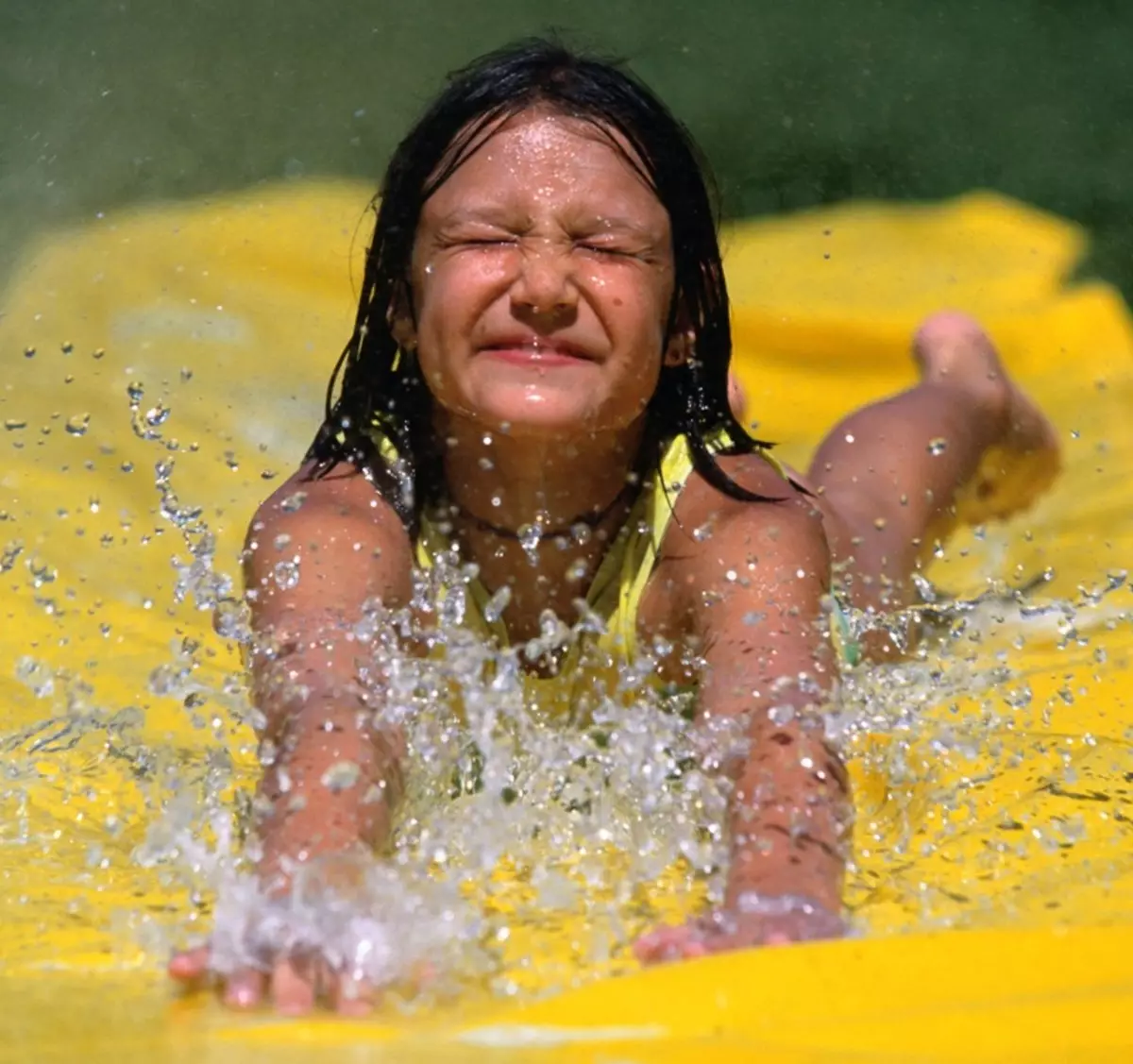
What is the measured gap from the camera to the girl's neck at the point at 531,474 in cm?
183

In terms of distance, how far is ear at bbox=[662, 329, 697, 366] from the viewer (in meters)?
1.90

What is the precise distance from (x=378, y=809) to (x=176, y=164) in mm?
2230

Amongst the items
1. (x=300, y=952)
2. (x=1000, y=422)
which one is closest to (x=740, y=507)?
(x=300, y=952)

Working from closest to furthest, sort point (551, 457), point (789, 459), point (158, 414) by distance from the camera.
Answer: point (551, 457) < point (158, 414) < point (789, 459)

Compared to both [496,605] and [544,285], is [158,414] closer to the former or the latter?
[496,605]

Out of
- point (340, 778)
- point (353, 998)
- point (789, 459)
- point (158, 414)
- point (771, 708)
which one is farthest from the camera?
point (789, 459)

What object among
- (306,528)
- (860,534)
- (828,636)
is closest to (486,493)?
(306,528)

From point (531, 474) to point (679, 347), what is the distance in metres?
0.22

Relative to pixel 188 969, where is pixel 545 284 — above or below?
above

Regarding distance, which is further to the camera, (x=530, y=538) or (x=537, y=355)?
(x=530, y=538)

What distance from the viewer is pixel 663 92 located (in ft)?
12.0

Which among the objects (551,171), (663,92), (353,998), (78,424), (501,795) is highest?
(551,171)

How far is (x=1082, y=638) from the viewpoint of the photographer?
2.29 metres

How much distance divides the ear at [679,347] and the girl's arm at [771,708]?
0.18 metres
